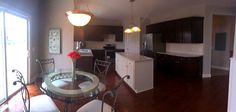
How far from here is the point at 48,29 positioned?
5508 mm

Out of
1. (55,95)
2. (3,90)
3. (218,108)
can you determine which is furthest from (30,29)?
(218,108)

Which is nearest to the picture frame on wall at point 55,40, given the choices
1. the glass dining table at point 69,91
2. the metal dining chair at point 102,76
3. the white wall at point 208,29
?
the metal dining chair at point 102,76

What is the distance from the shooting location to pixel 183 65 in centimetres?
621

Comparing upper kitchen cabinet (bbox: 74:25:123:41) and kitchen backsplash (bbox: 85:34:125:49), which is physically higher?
upper kitchen cabinet (bbox: 74:25:123:41)

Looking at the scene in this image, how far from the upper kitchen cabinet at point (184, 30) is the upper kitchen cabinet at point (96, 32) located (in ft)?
9.37

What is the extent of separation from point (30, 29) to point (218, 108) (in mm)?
4876

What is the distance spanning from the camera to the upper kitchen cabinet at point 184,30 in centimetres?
609

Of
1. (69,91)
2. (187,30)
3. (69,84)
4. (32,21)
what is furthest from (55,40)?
(187,30)

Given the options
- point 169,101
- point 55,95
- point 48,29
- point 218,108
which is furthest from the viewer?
point 48,29

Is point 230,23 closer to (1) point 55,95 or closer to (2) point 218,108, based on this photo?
(2) point 218,108

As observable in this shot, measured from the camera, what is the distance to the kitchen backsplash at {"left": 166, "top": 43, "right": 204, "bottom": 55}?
6.39 meters

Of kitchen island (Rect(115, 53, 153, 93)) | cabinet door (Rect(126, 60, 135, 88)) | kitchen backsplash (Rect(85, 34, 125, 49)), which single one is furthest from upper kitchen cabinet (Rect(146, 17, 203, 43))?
kitchen backsplash (Rect(85, 34, 125, 49))

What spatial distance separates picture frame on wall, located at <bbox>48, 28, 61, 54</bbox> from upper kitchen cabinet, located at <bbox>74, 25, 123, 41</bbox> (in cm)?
377

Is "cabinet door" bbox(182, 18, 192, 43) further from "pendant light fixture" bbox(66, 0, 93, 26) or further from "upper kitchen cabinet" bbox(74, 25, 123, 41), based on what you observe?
"pendant light fixture" bbox(66, 0, 93, 26)
